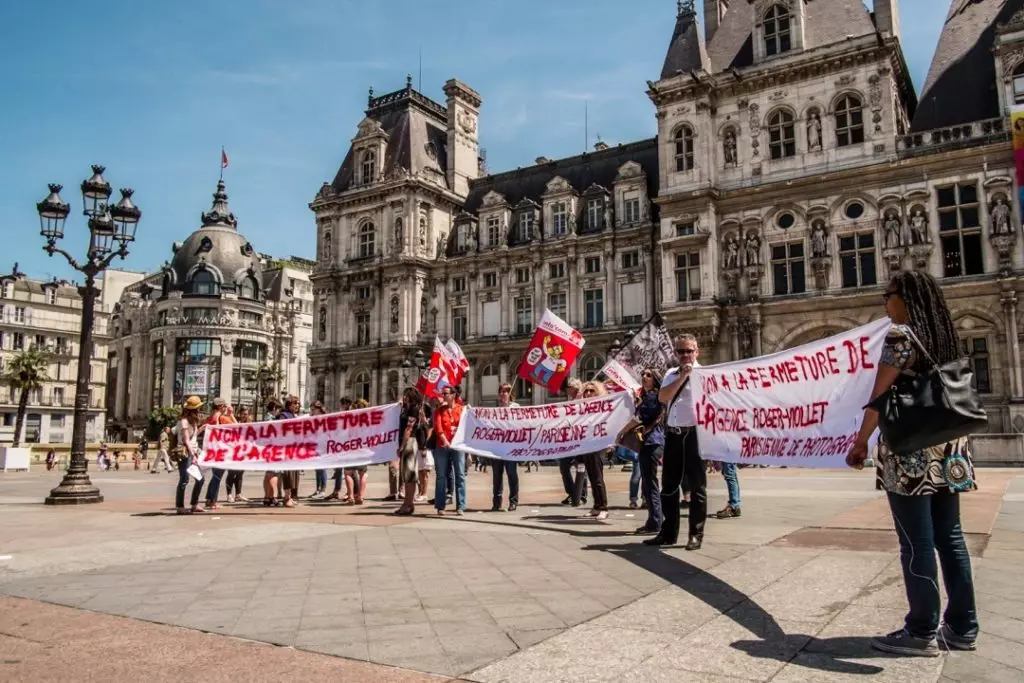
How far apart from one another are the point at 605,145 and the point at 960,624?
49.0 meters

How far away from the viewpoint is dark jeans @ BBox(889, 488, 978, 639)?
170 inches

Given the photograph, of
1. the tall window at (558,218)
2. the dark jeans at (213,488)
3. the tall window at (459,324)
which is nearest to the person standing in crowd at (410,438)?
the dark jeans at (213,488)

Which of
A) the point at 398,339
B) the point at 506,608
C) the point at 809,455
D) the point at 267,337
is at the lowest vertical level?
the point at 506,608

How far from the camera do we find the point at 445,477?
40.7ft

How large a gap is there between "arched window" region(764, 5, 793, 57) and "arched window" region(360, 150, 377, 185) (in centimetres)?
2671

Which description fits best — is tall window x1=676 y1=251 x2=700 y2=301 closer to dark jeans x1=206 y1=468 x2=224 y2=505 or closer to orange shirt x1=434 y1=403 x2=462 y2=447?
orange shirt x1=434 y1=403 x2=462 y2=447

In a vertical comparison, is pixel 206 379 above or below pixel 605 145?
below

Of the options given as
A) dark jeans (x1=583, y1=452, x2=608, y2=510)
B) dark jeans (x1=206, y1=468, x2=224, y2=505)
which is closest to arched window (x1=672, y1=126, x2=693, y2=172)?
dark jeans (x1=583, y1=452, x2=608, y2=510)

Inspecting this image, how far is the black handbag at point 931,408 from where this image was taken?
428cm

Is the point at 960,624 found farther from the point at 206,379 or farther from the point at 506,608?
the point at 206,379

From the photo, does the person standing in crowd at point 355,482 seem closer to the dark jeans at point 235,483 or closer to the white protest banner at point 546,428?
the dark jeans at point 235,483

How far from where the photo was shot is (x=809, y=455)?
23.5 feet

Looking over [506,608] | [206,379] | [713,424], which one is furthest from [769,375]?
[206,379]

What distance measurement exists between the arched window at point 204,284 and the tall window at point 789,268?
68.1m
